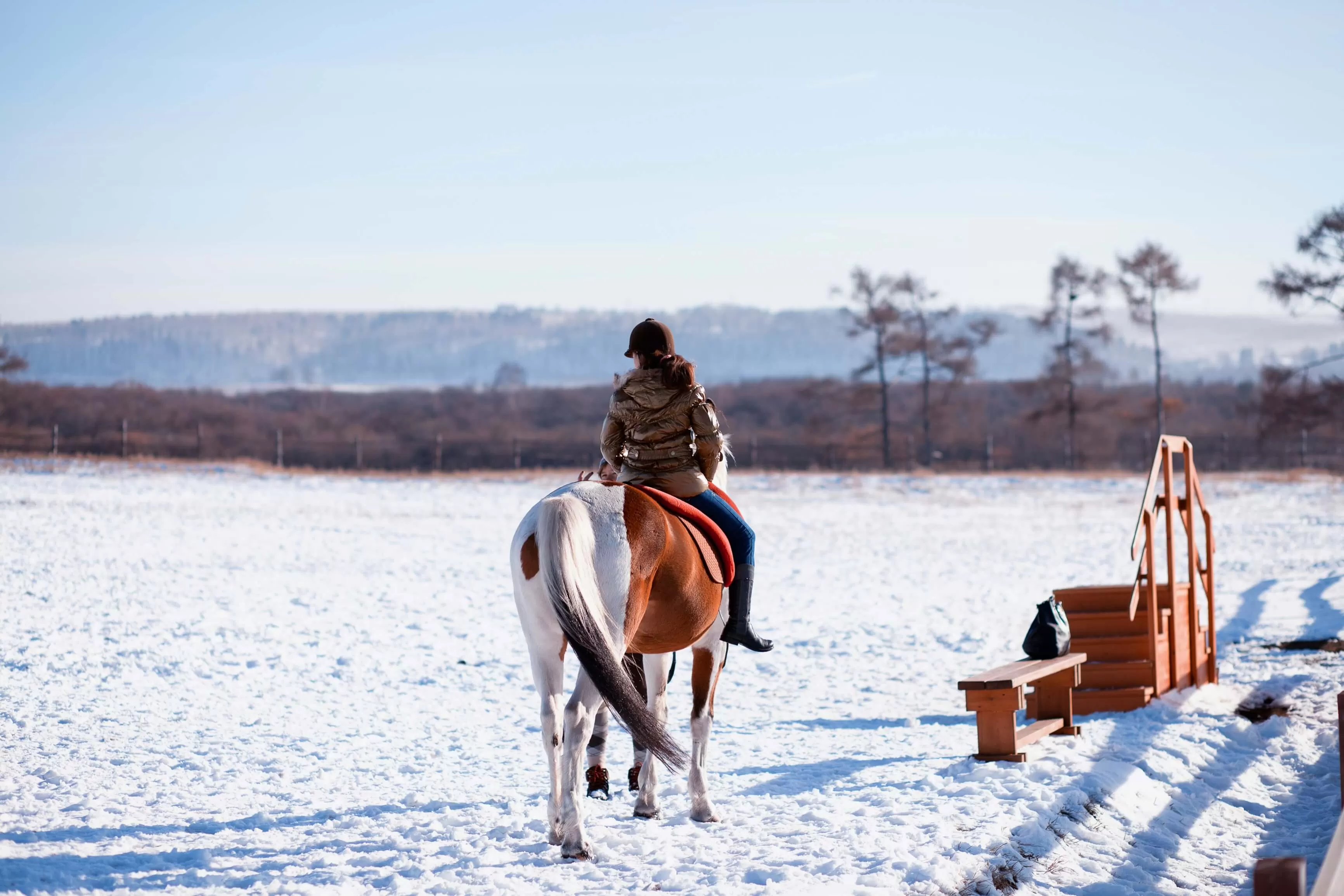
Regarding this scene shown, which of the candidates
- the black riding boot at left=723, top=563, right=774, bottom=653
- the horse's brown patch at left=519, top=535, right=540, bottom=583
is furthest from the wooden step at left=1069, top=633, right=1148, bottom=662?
the horse's brown patch at left=519, top=535, right=540, bottom=583

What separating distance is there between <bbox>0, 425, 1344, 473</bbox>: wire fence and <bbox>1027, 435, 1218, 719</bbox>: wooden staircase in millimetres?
29055

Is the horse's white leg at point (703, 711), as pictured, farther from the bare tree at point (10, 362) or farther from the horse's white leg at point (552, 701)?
the bare tree at point (10, 362)

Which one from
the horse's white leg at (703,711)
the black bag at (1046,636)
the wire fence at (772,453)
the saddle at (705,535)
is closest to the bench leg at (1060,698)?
the black bag at (1046,636)

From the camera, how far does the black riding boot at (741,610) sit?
564 centimetres

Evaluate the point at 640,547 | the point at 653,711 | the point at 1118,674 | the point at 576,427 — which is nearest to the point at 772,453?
the point at 1118,674

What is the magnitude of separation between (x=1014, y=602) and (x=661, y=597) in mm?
9664

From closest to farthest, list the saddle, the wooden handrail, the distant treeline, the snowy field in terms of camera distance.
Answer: the snowy field → the saddle → the wooden handrail → the distant treeline

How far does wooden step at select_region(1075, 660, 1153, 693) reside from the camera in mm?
8398

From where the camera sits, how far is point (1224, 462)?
43406 mm

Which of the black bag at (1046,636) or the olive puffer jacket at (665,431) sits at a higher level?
the olive puffer jacket at (665,431)

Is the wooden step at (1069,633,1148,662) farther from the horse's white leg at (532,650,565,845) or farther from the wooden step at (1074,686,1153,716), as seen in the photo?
the horse's white leg at (532,650,565,845)

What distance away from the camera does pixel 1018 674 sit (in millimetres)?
6711

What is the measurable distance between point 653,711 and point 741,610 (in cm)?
62

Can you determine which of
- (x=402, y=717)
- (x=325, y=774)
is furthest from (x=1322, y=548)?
(x=325, y=774)
